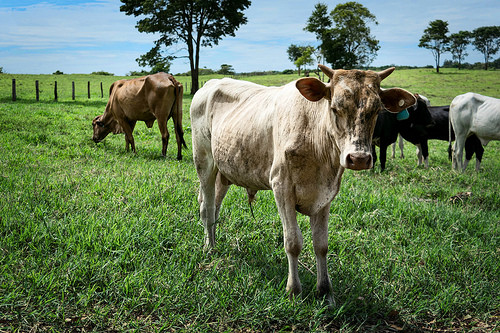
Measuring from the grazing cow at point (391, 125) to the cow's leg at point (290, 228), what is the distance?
22.3 ft

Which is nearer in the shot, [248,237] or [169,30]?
[248,237]

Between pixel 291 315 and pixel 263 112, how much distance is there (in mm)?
1776

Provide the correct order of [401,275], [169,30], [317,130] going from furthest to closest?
[169,30] → [401,275] → [317,130]

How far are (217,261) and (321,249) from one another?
1.03m

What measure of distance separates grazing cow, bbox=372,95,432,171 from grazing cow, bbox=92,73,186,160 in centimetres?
511

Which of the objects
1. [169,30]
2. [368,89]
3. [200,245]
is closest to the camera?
[368,89]

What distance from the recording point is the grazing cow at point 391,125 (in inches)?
398

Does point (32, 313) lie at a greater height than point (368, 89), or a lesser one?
lesser

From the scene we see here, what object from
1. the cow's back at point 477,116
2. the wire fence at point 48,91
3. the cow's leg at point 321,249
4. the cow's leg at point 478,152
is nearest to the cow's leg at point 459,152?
the cow's back at point 477,116

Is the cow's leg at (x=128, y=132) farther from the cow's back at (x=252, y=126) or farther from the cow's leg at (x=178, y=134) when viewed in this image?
the cow's back at (x=252, y=126)

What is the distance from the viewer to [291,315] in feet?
10.2

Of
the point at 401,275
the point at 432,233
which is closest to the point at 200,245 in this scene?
the point at 401,275

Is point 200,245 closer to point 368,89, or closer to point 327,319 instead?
point 327,319

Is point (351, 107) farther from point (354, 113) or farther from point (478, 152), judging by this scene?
point (478, 152)
